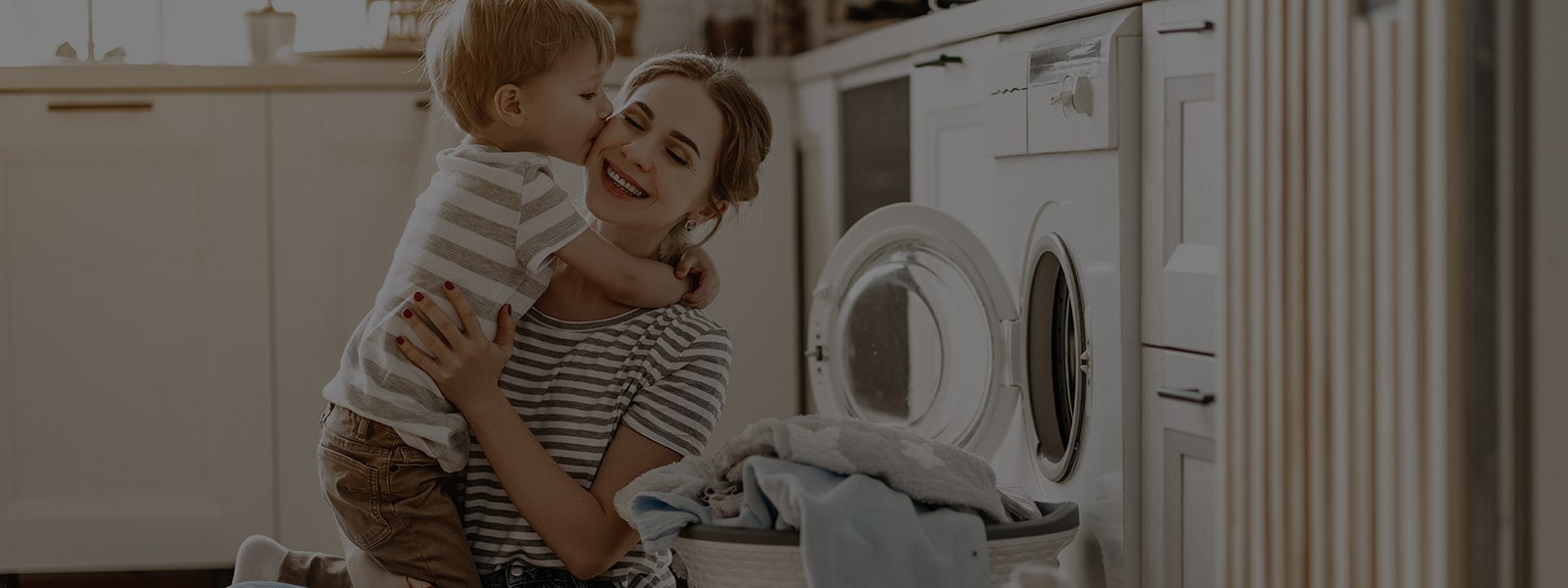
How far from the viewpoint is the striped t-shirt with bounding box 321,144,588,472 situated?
4.73 feet

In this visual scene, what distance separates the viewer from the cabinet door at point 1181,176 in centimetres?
143

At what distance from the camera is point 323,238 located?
2.77 metres

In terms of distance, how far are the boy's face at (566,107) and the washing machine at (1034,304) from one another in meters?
0.51

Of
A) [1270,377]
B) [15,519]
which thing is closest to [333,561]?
[1270,377]

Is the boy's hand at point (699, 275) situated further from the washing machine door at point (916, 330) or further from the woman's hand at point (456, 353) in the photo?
the washing machine door at point (916, 330)

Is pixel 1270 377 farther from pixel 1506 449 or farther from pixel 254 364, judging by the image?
pixel 254 364

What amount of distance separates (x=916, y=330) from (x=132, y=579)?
1.64 metres

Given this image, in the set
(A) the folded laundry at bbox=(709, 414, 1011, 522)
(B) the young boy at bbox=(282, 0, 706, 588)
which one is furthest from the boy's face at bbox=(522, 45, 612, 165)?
(A) the folded laundry at bbox=(709, 414, 1011, 522)

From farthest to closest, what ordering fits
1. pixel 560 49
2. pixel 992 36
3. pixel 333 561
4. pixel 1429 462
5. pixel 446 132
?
pixel 446 132
pixel 992 36
pixel 333 561
pixel 560 49
pixel 1429 462

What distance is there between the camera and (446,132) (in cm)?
267

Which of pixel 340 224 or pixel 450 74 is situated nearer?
pixel 450 74

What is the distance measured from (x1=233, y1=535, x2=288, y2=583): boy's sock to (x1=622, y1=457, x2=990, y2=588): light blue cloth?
23.6 inches

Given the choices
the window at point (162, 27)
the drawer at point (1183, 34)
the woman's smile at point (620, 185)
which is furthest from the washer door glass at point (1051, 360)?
the window at point (162, 27)

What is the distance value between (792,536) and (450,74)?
1.94 feet
